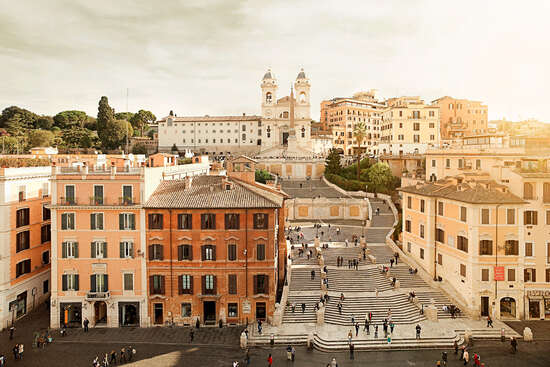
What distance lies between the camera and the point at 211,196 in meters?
37.2

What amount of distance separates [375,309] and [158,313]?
1977 cm

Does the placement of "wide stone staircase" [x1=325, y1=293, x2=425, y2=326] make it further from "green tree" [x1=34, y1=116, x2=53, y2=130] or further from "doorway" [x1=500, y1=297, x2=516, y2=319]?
"green tree" [x1=34, y1=116, x2=53, y2=130]

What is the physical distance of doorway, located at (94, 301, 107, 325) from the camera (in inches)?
1453

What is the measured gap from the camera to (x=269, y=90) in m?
138

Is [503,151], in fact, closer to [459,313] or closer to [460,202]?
[460,202]

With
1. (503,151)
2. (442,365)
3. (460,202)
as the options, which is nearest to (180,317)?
(442,365)

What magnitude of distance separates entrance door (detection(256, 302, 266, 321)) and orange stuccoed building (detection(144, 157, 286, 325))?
3.5 inches

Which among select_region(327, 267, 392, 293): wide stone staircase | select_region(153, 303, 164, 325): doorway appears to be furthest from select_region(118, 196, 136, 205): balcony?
select_region(327, 267, 392, 293): wide stone staircase

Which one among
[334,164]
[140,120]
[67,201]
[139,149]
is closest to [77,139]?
[139,149]

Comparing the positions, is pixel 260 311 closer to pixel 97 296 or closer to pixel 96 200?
pixel 97 296

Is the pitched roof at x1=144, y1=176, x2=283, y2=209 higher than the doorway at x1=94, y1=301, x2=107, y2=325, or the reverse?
the pitched roof at x1=144, y1=176, x2=283, y2=209

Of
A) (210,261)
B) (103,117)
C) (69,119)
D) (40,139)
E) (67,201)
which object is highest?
(69,119)

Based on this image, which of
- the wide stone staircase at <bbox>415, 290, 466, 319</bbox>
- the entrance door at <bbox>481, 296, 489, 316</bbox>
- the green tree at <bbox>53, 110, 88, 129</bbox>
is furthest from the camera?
the green tree at <bbox>53, 110, 88, 129</bbox>

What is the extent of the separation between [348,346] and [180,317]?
14.9 meters
